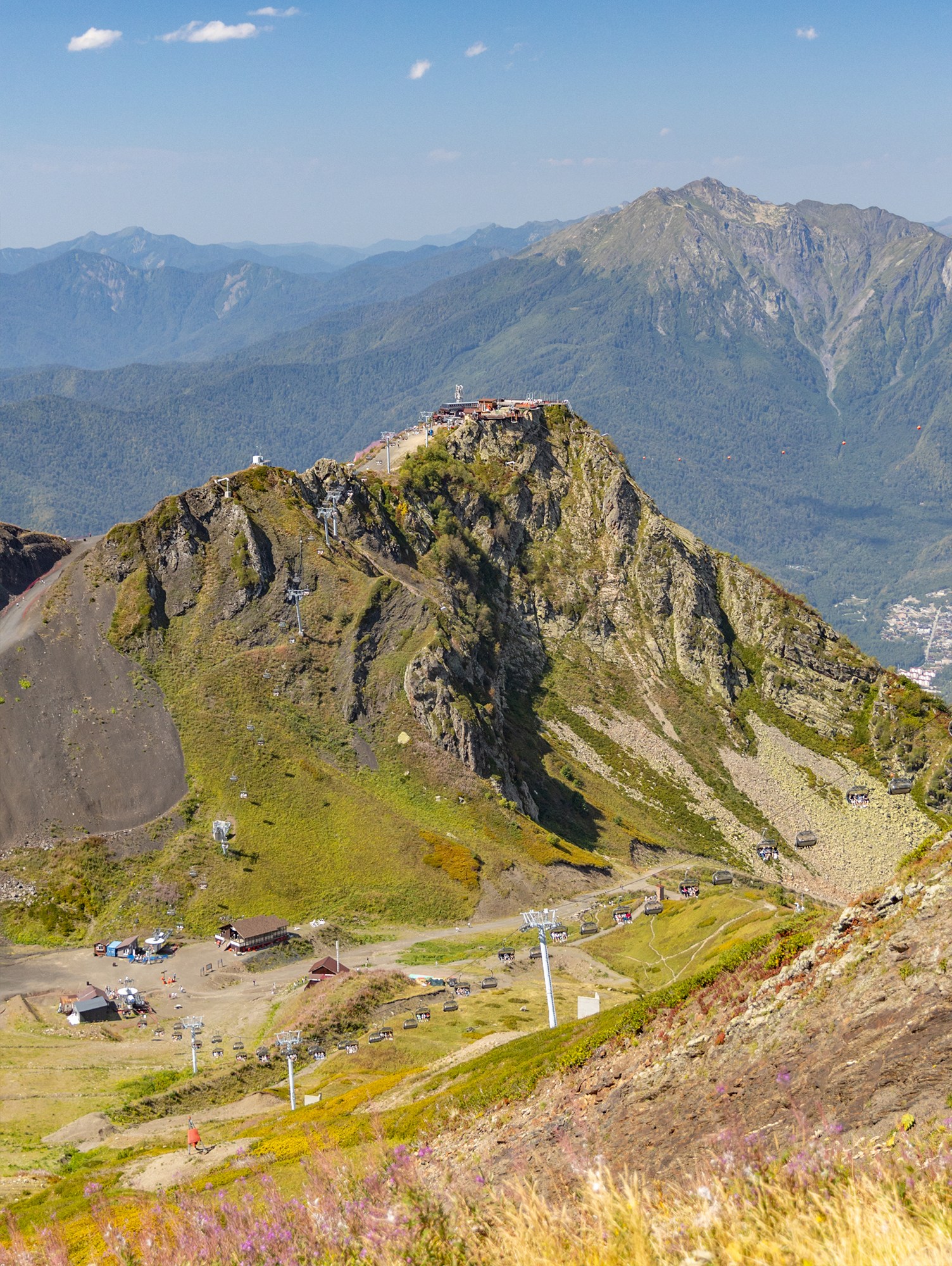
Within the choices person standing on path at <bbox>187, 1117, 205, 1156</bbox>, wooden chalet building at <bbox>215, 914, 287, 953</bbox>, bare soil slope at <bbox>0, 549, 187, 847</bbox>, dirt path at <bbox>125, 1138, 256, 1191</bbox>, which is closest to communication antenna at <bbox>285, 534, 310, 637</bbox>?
bare soil slope at <bbox>0, 549, 187, 847</bbox>

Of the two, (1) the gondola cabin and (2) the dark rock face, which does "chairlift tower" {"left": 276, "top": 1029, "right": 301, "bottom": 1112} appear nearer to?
(2) the dark rock face

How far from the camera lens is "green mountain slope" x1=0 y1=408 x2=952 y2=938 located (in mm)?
129500

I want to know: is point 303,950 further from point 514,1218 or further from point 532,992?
point 514,1218

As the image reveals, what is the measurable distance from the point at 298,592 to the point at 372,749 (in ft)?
98.8

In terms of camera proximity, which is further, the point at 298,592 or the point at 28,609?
the point at 298,592

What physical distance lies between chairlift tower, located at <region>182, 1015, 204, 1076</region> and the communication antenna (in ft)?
245

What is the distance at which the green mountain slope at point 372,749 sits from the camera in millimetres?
129500

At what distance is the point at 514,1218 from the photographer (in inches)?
640

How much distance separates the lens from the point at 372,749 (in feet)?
486

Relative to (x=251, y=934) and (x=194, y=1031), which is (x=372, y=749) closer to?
(x=251, y=934)

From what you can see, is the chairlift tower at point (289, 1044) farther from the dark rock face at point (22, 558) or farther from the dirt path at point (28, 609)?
the dark rock face at point (22, 558)

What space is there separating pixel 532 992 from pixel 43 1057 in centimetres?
4543

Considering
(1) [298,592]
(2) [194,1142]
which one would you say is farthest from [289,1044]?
(1) [298,592]

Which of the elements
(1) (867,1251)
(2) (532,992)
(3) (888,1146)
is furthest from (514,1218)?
(2) (532,992)
